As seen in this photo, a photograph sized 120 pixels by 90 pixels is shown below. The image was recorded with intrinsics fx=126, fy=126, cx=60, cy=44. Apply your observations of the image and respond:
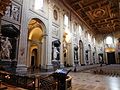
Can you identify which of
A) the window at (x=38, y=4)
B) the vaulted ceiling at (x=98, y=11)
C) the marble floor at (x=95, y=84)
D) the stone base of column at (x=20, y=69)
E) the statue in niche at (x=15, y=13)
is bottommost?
the marble floor at (x=95, y=84)

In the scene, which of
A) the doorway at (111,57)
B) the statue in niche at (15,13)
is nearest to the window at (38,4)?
the statue in niche at (15,13)

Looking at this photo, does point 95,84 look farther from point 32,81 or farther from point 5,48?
point 5,48

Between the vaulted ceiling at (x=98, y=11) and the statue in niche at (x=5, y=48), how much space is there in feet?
35.1

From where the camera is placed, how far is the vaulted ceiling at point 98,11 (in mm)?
18266

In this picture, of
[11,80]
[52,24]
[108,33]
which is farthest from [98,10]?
[11,80]

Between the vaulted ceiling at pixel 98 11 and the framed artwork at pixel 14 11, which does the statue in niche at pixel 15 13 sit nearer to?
the framed artwork at pixel 14 11

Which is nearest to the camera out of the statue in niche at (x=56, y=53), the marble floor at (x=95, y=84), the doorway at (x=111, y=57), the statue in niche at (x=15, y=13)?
the marble floor at (x=95, y=84)

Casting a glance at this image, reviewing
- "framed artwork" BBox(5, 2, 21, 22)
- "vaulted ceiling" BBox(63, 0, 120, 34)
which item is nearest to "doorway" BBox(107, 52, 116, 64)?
"vaulted ceiling" BBox(63, 0, 120, 34)

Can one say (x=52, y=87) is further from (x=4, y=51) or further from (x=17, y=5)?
(x=17, y=5)

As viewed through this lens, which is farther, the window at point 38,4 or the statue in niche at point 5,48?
the window at point 38,4

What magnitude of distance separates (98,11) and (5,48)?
58.2 feet

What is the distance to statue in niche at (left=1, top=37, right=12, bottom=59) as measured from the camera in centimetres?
798

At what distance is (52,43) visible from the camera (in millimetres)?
13023

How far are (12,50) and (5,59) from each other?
2.68 feet
